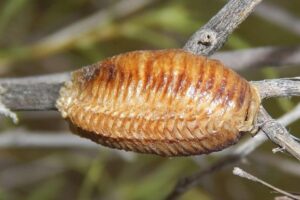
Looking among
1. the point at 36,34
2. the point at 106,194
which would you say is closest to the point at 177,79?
the point at 106,194

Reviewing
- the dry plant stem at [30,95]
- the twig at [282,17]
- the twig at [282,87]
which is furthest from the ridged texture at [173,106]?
the twig at [282,17]

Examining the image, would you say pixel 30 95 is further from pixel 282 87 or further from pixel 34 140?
pixel 34 140

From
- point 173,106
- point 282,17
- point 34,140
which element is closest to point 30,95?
point 173,106

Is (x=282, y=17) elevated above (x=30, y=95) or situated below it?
below

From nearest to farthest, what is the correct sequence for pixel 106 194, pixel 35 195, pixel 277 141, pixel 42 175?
pixel 277 141 → pixel 35 195 → pixel 106 194 → pixel 42 175

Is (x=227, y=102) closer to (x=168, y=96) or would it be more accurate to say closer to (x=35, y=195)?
(x=168, y=96)

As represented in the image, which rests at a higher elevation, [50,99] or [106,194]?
[50,99]
